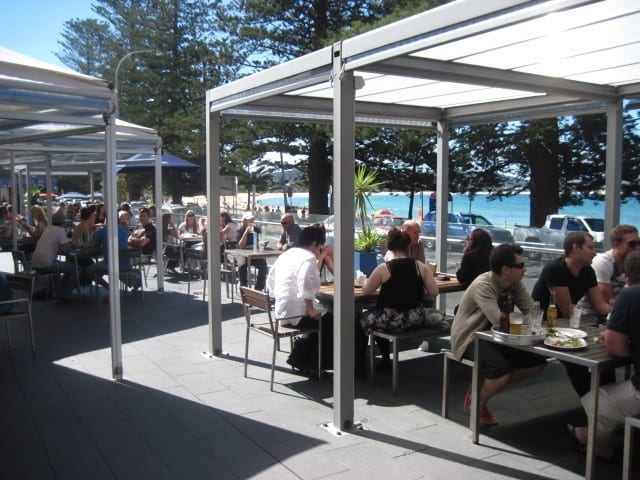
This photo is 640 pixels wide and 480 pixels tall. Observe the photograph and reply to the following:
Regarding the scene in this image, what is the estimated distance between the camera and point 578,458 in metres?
3.53

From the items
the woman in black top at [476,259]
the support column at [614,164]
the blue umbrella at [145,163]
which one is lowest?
the woman in black top at [476,259]

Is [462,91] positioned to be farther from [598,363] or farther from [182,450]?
[182,450]

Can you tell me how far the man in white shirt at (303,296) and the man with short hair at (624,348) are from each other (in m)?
2.22

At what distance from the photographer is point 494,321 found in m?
3.70

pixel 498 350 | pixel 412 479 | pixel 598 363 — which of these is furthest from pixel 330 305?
pixel 598 363

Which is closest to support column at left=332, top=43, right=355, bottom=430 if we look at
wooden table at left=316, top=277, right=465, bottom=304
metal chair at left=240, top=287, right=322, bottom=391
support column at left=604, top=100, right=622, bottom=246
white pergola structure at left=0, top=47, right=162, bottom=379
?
metal chair at left=240, top=287, right=322, bottom=391

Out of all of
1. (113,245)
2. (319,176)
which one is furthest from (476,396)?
(319,176)

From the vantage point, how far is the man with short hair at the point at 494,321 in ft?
12.4

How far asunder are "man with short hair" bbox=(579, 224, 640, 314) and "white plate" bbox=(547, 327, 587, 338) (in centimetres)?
83

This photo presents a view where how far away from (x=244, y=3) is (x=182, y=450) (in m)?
21.7

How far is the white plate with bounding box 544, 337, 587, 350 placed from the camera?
10.9 feet

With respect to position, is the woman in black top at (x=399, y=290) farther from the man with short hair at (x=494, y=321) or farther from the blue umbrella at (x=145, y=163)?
the blue umbrella at (x=145, y=163)

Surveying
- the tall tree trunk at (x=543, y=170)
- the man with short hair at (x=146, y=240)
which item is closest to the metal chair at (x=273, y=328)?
the man with short hair at (x=146, y=240)

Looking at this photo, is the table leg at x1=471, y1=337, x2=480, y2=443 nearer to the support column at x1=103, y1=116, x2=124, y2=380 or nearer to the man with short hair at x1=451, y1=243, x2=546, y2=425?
the man with short hair at x1=451, y1=243, x2=546, y2=425
